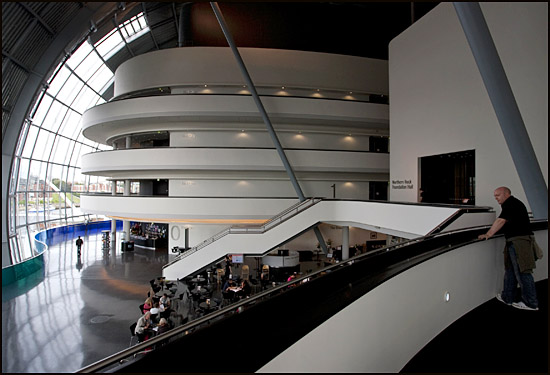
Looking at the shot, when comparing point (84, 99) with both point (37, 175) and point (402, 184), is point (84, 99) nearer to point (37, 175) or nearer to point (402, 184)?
point (37, 175)

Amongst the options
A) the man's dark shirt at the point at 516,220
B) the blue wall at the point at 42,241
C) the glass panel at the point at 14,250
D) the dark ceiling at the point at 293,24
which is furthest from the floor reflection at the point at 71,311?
the dark ceiling at the point at 293,24

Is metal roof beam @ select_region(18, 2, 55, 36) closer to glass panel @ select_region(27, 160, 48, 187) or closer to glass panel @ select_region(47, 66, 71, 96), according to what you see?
glass panel @ select_region(47, 66, 71, 96)

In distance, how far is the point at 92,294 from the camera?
45.0 feet

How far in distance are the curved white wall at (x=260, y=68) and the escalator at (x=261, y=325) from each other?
19.8m

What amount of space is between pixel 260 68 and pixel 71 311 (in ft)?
58.1

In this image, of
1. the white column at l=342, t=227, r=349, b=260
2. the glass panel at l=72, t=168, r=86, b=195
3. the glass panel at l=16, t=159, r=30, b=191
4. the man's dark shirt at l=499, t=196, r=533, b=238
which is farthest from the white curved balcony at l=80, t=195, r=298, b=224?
the glass panel at l=72, t=168, r=86, b=195

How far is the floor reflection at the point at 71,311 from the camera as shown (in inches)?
334

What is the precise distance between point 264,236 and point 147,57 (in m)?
16.2

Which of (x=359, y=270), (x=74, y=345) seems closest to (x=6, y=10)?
(x=74, y=345)

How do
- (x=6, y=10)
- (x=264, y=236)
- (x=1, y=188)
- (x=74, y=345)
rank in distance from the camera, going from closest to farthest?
(x=74, y=345) < (x=6, y=10) < (x=264, y=236) < (x=1, y=188)

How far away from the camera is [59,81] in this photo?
24.5 meters

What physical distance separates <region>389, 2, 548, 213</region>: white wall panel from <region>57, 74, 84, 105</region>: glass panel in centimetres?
2620

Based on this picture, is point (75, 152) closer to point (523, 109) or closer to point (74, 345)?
point (74, 345)

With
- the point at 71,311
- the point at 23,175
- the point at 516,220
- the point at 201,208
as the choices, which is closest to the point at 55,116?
the point at 23,175
